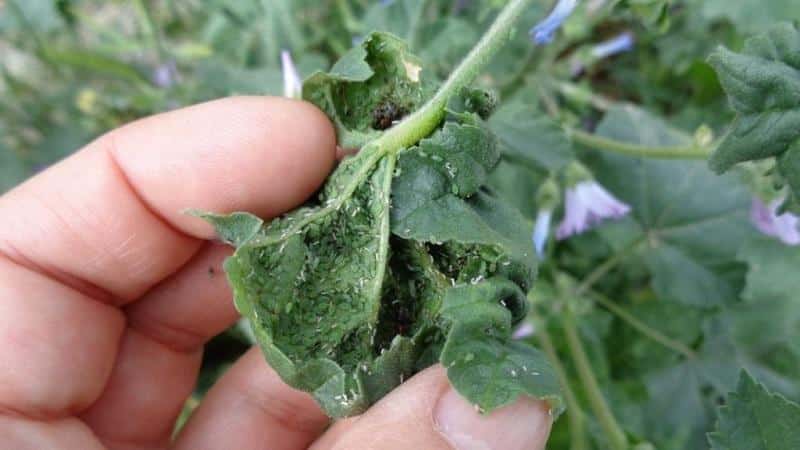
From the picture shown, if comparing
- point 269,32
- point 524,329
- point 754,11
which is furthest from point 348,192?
point 754,11

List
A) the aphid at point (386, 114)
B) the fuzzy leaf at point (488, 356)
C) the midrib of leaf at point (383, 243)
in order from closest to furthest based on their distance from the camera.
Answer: the fuzzy leaf at point (488, 356)
the midrib of leaf at point (383, 243)
the aphid at point (386, 114)

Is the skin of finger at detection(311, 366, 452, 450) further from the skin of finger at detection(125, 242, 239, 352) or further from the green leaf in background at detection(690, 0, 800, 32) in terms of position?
the green leaf in background at detection(690, 0, 800, 32)

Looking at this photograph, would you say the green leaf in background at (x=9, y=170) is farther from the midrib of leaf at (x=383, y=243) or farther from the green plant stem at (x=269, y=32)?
the midrib of leaf at (x=383, y=243)

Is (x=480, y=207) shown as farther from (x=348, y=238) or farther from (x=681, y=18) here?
(x=681, y=18)

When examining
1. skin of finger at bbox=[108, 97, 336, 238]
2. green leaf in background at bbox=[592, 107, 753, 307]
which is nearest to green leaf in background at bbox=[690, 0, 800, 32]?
green leaf in background at bbox=[592, 107, 753, 307]

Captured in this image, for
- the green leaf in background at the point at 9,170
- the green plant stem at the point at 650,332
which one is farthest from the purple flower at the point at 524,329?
the green leaf in background at the point at 9,170

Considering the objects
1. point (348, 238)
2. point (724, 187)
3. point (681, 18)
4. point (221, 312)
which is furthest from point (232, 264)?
point (681, 18)
